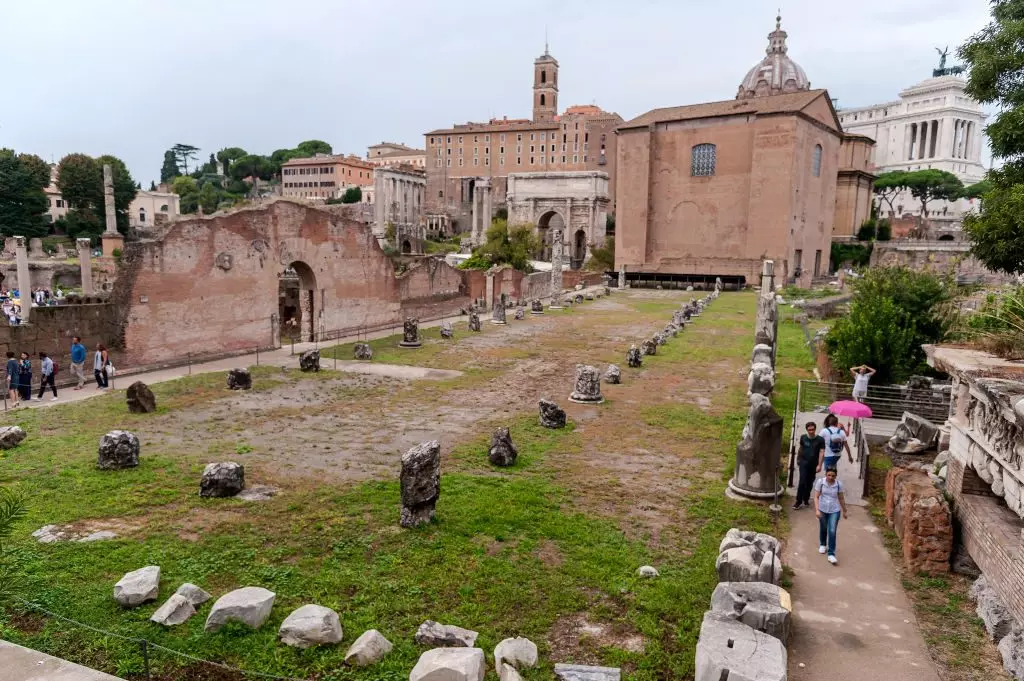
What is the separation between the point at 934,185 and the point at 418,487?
284 feet

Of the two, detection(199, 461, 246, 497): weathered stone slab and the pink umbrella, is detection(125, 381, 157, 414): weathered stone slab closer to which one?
detection(199, 461, 246, 497): weathered stone slab

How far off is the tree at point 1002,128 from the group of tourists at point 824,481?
4.47m

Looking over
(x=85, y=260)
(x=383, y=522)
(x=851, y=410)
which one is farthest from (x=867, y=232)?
(x=383, y=522)

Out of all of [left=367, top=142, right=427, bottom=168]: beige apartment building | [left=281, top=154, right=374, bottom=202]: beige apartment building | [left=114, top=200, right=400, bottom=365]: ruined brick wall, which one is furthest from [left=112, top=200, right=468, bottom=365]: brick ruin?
[left=367, top=142, right=427, bottom=168]: beige apartment building

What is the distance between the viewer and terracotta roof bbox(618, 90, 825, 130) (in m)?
47.7

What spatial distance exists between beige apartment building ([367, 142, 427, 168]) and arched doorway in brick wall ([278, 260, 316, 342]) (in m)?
101

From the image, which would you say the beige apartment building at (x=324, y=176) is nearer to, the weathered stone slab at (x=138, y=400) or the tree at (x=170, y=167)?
the tree at (x=170, y=167)

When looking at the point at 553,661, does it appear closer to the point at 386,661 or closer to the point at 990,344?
the point at 386,661

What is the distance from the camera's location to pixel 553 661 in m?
4.95

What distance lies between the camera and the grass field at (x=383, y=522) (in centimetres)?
517

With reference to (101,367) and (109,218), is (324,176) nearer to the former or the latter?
(109,218)

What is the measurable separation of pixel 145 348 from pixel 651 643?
14.6m

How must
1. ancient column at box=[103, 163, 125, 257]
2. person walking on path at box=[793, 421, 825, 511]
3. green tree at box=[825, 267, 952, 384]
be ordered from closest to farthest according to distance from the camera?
person walking on path at box=[793, 421, 825, 511]
green tree at box=[825, 267, 952, 384]
ancient column at box=[103, 163, 125, 257]

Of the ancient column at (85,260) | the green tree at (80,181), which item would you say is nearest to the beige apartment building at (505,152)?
the green tree at (80,181)
